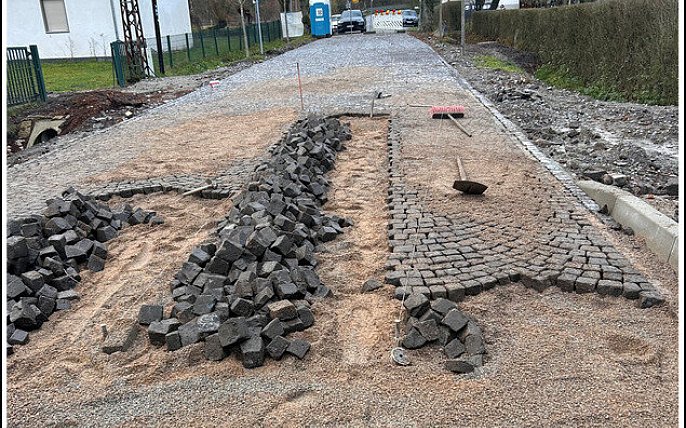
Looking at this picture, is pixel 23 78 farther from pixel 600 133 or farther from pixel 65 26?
pixel 65 26

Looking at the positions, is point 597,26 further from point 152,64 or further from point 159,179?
point 152,64

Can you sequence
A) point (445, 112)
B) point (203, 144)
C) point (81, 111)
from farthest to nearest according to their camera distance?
point (81, 111), point (445, 112), point (203, 144)

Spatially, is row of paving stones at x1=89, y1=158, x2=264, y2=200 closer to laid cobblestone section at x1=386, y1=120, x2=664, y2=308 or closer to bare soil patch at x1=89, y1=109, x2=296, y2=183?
bare soil patch at x1=89, y1=109, x2=296, y2=183

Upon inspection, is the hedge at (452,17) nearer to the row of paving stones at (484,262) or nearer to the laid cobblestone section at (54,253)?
the row of paving stones at (484,262)

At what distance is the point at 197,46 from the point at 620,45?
20.2m

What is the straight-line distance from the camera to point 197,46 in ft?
91.7

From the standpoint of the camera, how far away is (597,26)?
15.8 metres

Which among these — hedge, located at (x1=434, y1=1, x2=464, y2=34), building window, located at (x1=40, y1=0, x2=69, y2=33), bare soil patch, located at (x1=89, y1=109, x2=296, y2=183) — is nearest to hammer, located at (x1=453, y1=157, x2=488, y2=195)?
bare soil patch, located at (x1=89, y1=109, x2=296, y2=183)

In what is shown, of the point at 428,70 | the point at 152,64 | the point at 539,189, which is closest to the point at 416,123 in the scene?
the point at 539,189

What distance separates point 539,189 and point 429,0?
55920 millimetres

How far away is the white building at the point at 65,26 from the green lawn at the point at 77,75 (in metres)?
0.68

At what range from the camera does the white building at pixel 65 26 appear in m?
26.8

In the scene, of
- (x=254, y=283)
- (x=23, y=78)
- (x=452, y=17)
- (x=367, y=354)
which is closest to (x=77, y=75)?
(x=23, y=78)

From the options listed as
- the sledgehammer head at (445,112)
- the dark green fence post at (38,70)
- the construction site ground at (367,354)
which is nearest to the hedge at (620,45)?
the sledgehammer head at (445,112)
